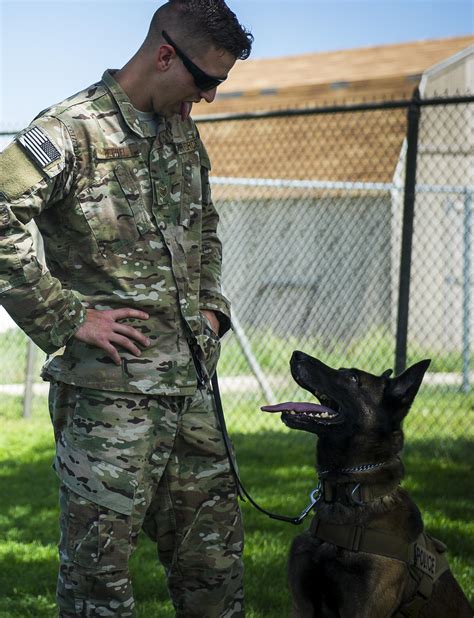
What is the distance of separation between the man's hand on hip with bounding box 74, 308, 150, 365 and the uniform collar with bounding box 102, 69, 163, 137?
22.6 inches

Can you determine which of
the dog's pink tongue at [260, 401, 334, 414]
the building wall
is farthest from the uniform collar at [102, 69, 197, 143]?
the building wall

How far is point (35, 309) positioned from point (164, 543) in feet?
3.28

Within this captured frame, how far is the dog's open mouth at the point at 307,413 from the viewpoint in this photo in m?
3.36

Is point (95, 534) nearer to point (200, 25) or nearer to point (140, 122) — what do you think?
point (140, 122)

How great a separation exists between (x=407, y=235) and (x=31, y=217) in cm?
435

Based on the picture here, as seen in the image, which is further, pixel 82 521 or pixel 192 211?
pixel 192 211

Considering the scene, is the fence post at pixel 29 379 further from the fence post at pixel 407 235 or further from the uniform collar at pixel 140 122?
the uniform collar at pixel 140 122

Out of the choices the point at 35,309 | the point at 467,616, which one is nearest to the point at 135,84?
the point at 35,309

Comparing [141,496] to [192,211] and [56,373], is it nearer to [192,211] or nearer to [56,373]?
[56,373]

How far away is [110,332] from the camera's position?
2.82 m

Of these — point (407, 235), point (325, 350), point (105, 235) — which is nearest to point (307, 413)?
point (105, 235)

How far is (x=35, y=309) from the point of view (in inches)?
107

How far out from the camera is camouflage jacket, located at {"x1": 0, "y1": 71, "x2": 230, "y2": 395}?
2.68 metres

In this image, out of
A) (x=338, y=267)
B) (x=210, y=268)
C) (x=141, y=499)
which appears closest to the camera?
(x=141, y=499)
